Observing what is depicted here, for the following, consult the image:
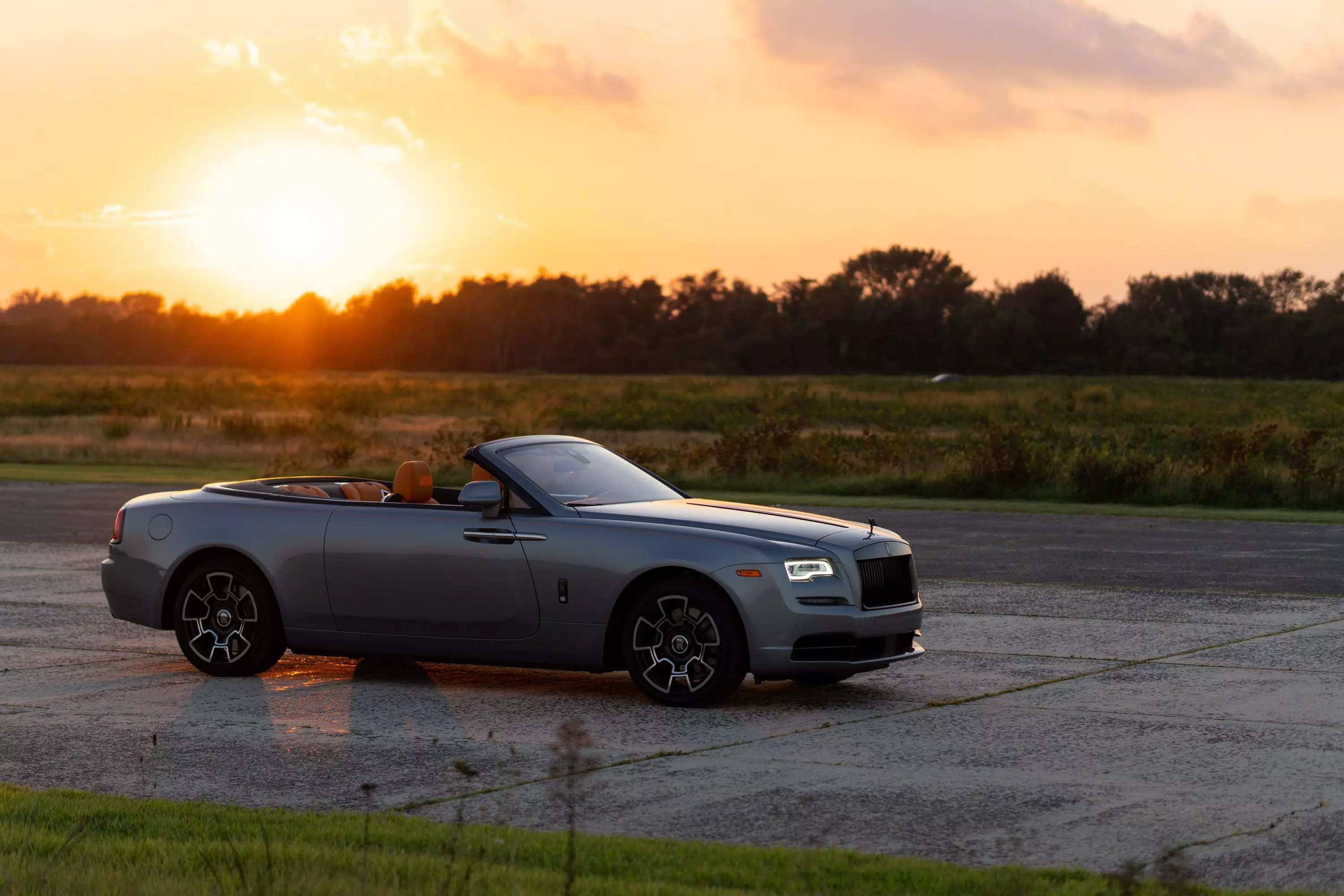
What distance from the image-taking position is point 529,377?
124938mm

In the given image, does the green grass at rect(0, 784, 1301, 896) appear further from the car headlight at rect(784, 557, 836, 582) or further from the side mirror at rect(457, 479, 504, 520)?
the side mirror at rect(457, 479, 504, 520)

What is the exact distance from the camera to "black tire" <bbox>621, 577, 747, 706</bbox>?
363 inches

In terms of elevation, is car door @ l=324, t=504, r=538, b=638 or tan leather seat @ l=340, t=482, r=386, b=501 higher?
tan leather seat @ l=340, t=482, r=386, b=501

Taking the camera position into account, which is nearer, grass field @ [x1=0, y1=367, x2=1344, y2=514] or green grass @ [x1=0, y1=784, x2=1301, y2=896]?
green grass @ [x1=0, y1=784, x2=1301, y2=896]

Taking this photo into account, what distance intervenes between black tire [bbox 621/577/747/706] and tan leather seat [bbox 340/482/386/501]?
2.43 metres

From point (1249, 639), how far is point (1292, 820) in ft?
18.5

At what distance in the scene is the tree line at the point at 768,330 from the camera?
125625 mm

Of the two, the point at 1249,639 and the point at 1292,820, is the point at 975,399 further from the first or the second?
the point at 1292,820

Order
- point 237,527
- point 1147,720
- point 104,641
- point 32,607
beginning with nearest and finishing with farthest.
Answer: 1. point 1147,720
2. point 237,527
3. point 104,641
4. point 32,607

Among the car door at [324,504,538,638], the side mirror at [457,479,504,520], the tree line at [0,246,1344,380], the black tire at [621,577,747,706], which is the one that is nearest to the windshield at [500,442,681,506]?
the side mirror at [457,479,504,520]

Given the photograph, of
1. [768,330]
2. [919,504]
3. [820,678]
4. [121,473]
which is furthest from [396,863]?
[768,330]

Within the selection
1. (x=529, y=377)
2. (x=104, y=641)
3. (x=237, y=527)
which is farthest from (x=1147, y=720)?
(x=529, y=377)

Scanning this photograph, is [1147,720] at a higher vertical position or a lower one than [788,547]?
lower

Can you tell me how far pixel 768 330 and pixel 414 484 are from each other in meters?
128
